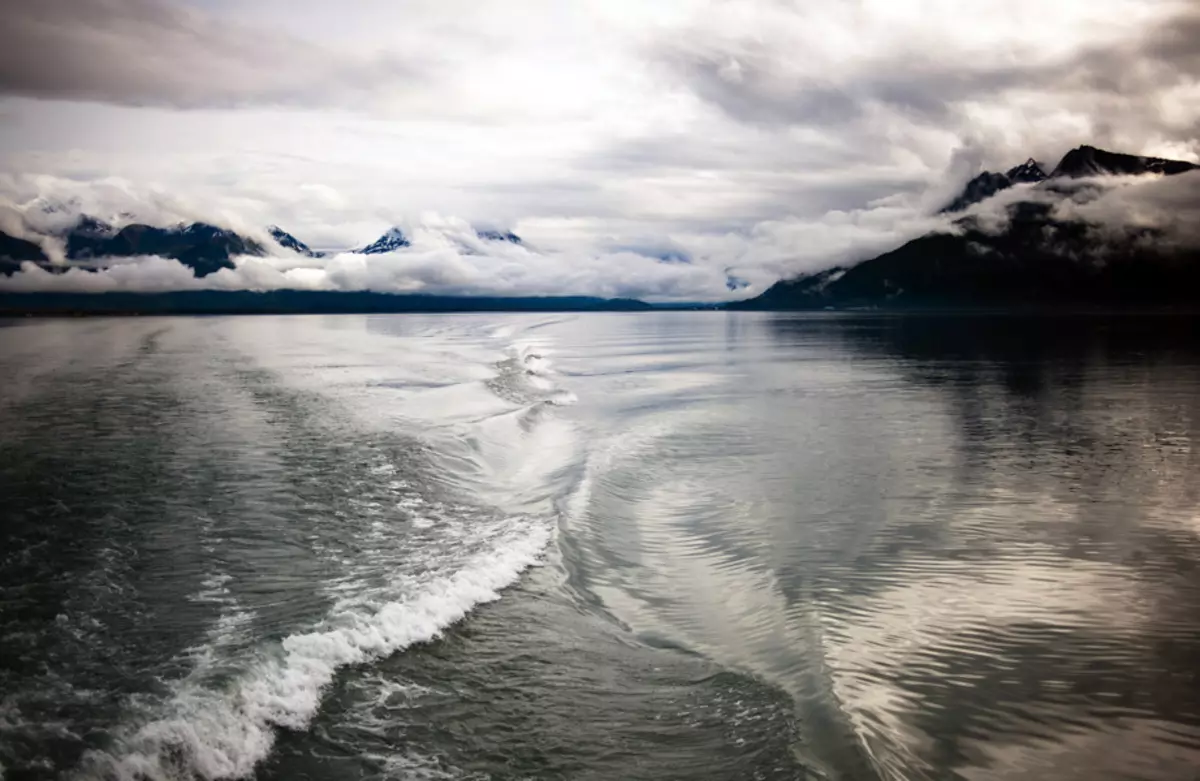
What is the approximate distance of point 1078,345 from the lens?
91.6 m

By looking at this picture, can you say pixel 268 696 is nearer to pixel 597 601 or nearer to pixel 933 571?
pixel 597 601

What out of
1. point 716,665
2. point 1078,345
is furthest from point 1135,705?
point 1078,345

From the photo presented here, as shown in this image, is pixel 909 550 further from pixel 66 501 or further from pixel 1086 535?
pixel 66 501

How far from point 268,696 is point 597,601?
652cm

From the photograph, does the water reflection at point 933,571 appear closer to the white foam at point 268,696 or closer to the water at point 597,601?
the water at point 597,601

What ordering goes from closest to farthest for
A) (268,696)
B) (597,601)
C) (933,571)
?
1. (268,696)
2. (597,601)
3. (933,571)

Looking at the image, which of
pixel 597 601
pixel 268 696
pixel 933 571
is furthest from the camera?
pixel 933 571

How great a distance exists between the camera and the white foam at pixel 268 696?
8.91 m

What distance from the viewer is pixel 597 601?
49.6 feet

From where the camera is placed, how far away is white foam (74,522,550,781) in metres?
8.91

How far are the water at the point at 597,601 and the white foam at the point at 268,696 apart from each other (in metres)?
0.05

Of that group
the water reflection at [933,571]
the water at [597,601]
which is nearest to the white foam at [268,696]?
the water at [597,601]

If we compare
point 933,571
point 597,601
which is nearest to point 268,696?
point 597,601

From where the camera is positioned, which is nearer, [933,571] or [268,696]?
[268,696]
